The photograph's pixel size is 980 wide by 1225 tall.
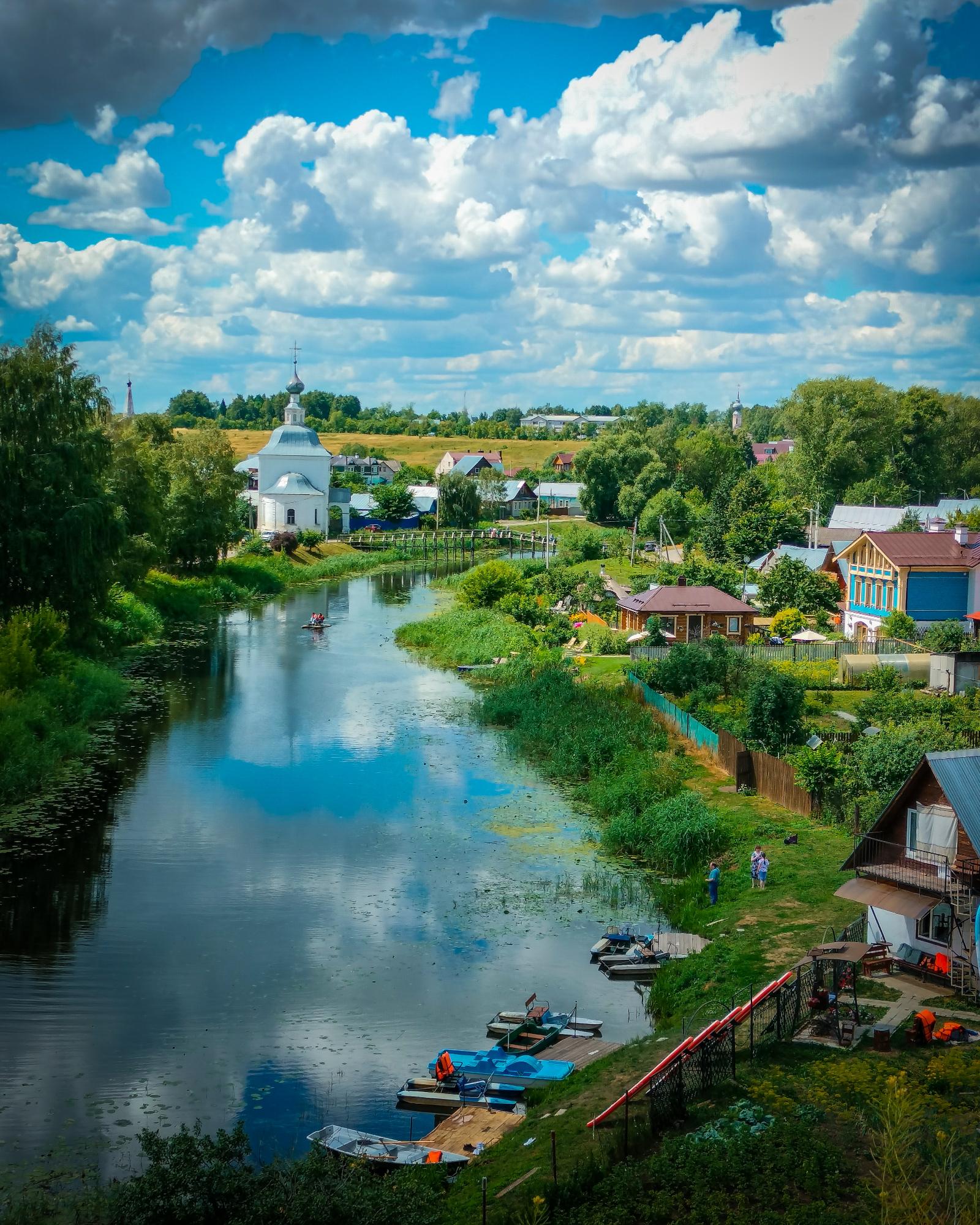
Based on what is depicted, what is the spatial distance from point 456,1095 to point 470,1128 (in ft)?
2.70

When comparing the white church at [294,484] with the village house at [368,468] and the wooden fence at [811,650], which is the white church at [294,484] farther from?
the wooden fence at [811,650]

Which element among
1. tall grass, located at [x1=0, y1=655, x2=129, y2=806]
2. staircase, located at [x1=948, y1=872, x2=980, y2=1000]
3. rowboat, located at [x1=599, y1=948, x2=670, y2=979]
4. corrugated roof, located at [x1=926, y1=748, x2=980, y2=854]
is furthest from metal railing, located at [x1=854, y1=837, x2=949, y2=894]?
tall grass, located at [x1=0, y1=655, x2=129, y2=806]

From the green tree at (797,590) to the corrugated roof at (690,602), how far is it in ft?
17.7

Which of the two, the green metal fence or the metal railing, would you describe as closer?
the metal railing

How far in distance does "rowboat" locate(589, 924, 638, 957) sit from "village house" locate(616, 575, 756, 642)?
26147mm

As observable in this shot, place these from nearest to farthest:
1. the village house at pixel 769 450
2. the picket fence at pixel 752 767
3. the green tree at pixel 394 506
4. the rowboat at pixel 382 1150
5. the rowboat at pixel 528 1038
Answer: the rowboat at pixel 382 1150, the rowboat at pixel 528 1038, the picket fence at pixel 752 767, the green tree at pixel 394 506, the village house at pixel 769 450

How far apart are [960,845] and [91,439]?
29.7m

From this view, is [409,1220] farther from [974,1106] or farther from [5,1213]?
[974,1106]

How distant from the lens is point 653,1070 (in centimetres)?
1395

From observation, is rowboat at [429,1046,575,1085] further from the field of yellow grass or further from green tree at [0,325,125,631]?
the field of yellow grass

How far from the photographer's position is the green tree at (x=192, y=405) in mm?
174500

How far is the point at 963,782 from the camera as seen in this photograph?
16453 mm

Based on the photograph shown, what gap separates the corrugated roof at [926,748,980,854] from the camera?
1609 cm

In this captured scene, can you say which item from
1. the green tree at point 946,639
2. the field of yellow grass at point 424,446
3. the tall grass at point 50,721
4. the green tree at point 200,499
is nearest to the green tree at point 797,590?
the green tree at point 946,639
